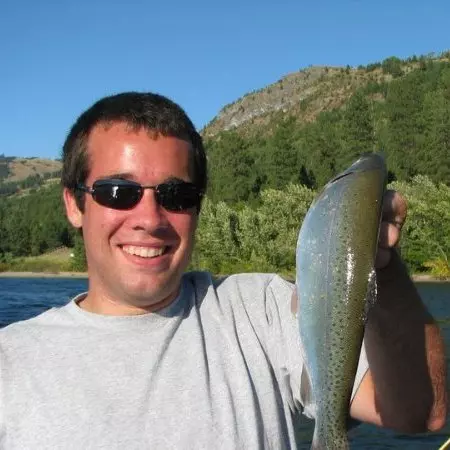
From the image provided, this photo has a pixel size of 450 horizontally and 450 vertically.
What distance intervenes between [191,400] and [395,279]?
3.03ft

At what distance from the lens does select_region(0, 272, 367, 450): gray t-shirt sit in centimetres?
264

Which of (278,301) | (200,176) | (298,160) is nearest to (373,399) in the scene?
(278,301)

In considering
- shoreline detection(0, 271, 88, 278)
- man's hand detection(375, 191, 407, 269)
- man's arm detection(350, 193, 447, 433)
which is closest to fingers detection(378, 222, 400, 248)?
man's hand detection(375, 191, 407, 269)

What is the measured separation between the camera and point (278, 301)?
3033 mm

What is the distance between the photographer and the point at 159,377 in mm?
2754

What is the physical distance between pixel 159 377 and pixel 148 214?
0.67 metres

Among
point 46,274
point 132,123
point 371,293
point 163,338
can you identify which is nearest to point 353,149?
point 46,274

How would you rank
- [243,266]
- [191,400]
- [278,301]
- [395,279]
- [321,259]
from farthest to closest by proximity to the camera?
[243,266]
[278,301]
[191,400]
[395,279]
[321,259]

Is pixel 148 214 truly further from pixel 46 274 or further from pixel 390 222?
pixel 46 274

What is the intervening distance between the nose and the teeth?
0.26 feet

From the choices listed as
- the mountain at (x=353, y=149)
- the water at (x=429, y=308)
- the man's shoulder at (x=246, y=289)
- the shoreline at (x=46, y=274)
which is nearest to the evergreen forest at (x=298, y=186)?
the mountain at (x=353, y=149)

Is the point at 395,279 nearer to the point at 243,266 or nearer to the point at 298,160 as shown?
the point at 243,266

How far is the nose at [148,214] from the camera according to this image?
114 inches

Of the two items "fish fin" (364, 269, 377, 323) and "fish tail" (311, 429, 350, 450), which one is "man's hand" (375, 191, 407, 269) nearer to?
"fish fin" (364, 269, 377, 323)
